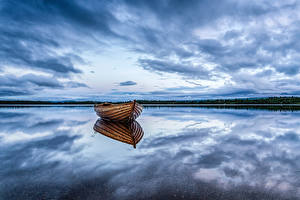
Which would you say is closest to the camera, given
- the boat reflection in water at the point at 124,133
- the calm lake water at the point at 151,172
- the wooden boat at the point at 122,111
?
the calm lake water at the point at 151,172

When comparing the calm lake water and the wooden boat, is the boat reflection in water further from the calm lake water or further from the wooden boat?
the wooden boat

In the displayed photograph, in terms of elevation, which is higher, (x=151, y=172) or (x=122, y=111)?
(x=122, y=111)

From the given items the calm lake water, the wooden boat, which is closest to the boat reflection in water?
the calm lake water

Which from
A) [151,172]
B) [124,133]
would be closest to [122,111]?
[124,133]

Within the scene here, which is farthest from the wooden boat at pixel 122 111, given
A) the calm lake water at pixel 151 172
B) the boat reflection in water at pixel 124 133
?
the calm lake water at pixel 151 172

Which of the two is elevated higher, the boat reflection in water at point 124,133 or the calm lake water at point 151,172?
the calm lake water at point 151,172

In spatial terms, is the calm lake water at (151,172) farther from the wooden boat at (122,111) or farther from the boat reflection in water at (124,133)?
the wooden boat at (122,111)

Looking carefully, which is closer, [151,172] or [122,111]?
[151,172]

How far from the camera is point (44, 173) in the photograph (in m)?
3.93

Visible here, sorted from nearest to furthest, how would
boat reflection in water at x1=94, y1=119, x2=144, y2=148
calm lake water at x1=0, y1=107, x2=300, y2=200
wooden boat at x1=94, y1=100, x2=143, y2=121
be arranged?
calm lake water at x1=0, y1=107, x2=300, y2=200
boat reflection in water at x1=94, y1=119, x2=144, y2=148
wooden boat at x1=94, y1=100, x2=143, y2=121

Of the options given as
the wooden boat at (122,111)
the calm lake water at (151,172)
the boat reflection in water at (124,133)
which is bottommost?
the boat reflection in water at (124,133)

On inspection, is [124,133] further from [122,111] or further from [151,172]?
[151,172]

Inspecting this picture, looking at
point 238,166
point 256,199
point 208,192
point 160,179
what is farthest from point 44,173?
point 238,166

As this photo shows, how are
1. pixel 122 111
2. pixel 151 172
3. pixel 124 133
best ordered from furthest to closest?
pixel 122 111, pixel 124 133, pixel 151 172
